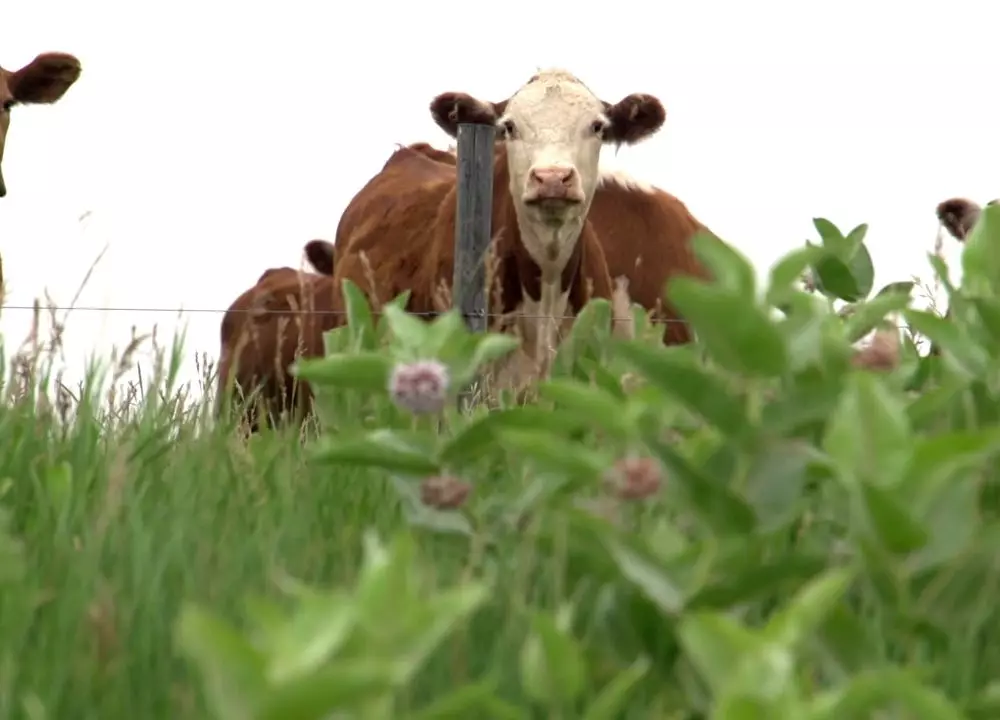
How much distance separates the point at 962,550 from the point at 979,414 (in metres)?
0.69

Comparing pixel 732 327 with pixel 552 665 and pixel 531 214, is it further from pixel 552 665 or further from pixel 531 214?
pixel 531 214

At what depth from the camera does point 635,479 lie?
6.06ft

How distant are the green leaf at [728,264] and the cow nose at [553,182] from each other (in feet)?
17.4

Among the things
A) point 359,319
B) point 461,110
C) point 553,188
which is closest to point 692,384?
point 359,319

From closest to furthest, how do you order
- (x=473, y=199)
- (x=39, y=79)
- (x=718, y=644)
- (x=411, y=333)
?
(x=718, y=644)
(x=411, y=333)
(x=473, y=199)
(x=39, y=79)

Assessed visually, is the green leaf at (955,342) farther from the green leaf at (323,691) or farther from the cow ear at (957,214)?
the cow ear at (957,214)

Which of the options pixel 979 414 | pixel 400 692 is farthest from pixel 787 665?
pixel 979 414

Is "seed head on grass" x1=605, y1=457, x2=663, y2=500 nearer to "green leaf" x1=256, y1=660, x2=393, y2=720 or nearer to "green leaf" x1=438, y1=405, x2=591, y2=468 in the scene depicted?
"green leaf" x1=438, y1=405, x2=591, y2=468

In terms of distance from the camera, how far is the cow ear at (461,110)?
8375 millimetres

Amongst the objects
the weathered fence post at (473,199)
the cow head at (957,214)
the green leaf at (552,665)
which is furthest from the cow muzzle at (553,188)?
the green leaf at (552,665)

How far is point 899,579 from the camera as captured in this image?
1806 millimetres

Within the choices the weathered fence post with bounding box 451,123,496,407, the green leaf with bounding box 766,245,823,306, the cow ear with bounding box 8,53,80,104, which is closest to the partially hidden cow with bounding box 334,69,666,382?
the weathered fence post with bounding box 451,123,496,407

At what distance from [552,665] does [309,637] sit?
40 centimetres

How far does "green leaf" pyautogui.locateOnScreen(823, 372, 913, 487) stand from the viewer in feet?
5.68
